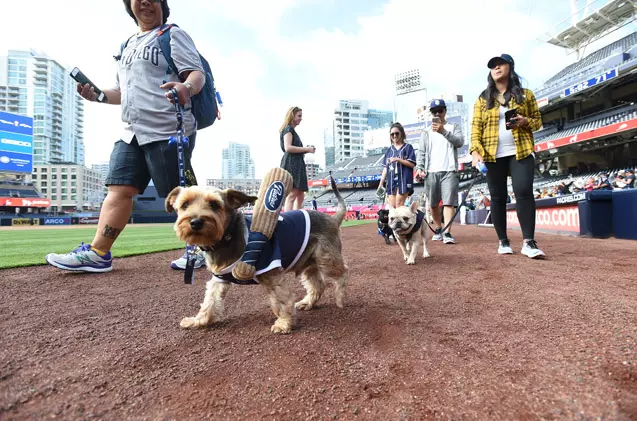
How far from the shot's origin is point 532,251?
377cm

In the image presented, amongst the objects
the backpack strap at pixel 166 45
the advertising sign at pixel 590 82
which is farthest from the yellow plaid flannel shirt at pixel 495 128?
the advertising sign at pixel 590 82

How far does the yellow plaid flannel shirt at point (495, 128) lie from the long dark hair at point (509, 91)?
0.15 feet

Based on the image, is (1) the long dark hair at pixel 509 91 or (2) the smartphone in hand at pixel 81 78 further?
(1) the long dark hair at pixel 509 91

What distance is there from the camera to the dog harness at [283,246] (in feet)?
5.96

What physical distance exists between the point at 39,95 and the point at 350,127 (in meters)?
83.9

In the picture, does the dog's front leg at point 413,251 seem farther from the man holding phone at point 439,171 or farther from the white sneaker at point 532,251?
the man holding phone at point 439,171

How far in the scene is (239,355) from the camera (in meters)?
1.49

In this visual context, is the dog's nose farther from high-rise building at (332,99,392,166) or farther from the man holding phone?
high-rise building at (332,99,392,166)

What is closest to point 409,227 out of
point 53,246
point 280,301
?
point 280,301

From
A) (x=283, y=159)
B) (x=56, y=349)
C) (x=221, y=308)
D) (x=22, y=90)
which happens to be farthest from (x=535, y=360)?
(x=22, y=90)

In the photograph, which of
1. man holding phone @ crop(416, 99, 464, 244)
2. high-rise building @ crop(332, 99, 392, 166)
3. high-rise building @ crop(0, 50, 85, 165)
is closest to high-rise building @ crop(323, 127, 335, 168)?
high-rise building @ crop(332, 99, 392, 166)

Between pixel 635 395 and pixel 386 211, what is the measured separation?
3.89 metres

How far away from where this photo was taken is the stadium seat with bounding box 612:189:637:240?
5.75 m

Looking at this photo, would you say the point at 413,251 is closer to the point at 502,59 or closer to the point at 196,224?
the point at 502,59
